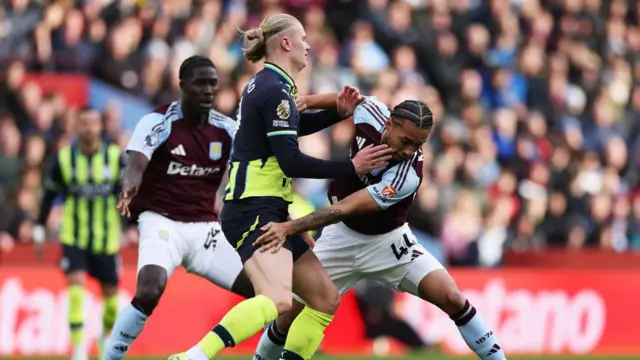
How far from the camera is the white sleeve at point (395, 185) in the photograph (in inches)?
344

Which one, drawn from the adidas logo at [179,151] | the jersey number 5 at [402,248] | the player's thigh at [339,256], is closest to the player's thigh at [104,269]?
the adidas logo at [179,151]

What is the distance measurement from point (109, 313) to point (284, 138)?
4.70 meters

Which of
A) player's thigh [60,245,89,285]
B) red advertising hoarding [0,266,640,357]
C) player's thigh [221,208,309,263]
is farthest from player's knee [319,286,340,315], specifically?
red advertising hoarding [0,266,640,357]

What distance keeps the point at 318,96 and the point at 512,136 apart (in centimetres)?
1110

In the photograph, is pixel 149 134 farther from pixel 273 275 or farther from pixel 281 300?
pixel 281 300

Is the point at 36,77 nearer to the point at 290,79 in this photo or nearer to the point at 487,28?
the point at 487,28

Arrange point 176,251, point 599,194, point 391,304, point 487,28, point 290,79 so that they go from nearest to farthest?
point 290,79 < point 176,251 < point 391,304 < point 599,194 < point 487,28

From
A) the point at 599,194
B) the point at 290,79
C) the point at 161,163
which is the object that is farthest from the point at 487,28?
the point at 290,79

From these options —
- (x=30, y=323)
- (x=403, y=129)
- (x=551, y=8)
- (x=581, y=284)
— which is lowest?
(x=30, y=323)

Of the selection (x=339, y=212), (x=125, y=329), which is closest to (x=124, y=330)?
(x=125, y=329)

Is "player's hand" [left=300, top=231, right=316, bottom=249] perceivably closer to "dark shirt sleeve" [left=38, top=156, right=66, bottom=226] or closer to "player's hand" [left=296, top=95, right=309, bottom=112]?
"player's hand" [left=296, top=95, right=309, bottom=112]

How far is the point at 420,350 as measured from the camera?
1562 cm

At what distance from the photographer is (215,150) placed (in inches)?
417

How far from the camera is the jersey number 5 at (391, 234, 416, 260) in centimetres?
931
